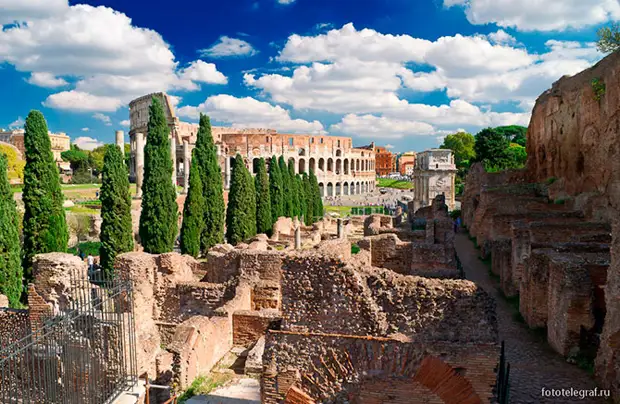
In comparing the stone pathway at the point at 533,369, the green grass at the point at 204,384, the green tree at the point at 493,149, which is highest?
the green tree at the point at 493,149

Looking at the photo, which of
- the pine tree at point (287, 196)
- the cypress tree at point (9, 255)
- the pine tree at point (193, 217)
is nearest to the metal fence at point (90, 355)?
the cypress tree at point (9, 255)

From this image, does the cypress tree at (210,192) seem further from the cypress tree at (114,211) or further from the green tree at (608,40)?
the green tree at (608,40)

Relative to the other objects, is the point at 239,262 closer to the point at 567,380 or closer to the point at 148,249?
the point at 148,249

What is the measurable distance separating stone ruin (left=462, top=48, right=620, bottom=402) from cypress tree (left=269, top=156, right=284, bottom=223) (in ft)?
41.6

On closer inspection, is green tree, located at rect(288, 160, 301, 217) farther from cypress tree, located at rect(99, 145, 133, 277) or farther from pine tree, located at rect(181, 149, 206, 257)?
cypress tree, located at rect(99, 145, 133, 277)

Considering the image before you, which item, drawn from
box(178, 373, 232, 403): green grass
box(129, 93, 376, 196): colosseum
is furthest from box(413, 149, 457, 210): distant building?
box(178, 373, 232, 403): green grass

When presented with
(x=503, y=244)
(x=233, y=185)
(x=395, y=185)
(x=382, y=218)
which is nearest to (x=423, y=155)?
(x=382, y=218)

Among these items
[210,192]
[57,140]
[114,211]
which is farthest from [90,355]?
[57,140]

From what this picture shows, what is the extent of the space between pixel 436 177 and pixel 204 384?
35518 millimetres

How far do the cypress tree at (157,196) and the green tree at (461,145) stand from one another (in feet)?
191

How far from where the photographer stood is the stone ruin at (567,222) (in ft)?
25.9

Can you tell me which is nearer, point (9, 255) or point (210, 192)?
point (9, 255)

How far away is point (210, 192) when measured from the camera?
72.7ft

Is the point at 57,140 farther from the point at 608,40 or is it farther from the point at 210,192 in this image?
the point at 608,40
